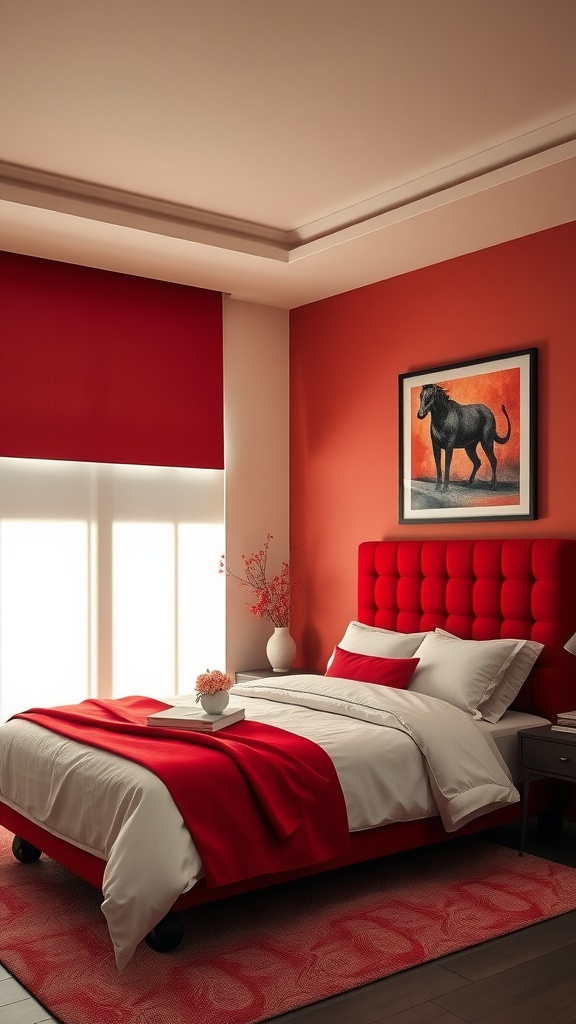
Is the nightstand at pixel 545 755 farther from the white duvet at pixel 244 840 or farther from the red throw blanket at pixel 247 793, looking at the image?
the red throw blanket at pixel 247 793

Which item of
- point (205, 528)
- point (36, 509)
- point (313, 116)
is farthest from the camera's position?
point (205, 528)

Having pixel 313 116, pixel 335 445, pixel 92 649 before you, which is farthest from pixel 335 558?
pixel 313 116

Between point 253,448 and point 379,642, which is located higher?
point 253,448

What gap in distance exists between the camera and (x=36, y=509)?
544cm

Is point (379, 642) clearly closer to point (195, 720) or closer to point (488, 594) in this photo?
point (488, 594)

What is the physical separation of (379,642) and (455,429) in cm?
123

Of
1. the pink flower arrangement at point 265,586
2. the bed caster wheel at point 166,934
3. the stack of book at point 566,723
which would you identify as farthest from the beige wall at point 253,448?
the bed caster wheel at point 166,934

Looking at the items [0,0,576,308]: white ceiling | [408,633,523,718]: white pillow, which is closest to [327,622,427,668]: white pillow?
[408,633,523,718]: white pillow

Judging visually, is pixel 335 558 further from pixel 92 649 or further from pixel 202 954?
pixel 202 954

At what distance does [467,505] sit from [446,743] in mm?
1616

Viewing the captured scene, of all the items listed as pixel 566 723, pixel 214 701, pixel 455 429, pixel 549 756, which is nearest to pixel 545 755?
pixel 549 756

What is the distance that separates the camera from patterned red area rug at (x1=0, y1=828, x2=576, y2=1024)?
2861 millimetres

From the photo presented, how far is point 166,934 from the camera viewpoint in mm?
3152

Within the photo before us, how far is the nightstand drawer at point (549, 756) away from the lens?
13.0ft
